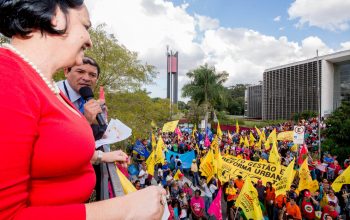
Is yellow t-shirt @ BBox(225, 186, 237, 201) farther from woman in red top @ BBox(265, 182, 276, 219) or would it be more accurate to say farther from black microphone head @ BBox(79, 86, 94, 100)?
black microphone head @ BBox(79, 86, 94, 100)

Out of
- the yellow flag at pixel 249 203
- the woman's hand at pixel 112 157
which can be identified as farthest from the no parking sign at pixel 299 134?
the woman's hand at pixel 112 157

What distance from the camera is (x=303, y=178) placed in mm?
9633

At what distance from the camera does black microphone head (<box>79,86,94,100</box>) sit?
2417 millimetres

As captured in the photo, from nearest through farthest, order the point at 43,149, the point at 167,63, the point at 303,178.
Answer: the point at 43,149 < the point at 303,178 < the point at 167,63

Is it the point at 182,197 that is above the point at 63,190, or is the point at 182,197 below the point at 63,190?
below

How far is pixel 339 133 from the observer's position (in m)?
17.1

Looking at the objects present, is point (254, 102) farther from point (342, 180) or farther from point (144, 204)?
point (144, 204)

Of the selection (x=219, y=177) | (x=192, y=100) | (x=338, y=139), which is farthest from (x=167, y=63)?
(x=219, y=177)

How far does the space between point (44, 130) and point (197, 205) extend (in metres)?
8.46

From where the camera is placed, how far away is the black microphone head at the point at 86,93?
7.93 ft

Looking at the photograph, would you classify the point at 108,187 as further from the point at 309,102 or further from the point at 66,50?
the point at 309,102

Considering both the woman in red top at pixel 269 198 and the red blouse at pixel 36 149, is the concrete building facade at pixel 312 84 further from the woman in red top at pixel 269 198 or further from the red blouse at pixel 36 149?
the red blouse at pixel 36 149

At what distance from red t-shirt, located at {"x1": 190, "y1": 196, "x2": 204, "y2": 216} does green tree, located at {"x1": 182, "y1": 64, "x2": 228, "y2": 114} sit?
29.4m

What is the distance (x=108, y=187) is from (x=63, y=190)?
551 mm
